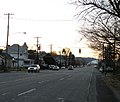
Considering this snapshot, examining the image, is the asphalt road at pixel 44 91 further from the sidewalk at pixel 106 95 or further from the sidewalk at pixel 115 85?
the sidewalk at pixel 115 85

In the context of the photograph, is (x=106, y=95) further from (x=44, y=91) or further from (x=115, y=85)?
(x=115, y=85)

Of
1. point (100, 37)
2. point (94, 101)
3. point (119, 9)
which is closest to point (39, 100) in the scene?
point (94, 101)

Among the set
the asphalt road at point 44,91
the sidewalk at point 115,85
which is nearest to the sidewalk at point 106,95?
the sidewalk at point 115,85

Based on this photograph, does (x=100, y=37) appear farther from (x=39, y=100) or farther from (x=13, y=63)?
(x=13, y=63)

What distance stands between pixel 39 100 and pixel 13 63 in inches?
4588

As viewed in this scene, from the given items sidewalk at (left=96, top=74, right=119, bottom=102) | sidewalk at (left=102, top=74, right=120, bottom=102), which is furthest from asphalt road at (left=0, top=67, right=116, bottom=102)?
sidewalk at (left=102, top=74, right=120, bottom=102)

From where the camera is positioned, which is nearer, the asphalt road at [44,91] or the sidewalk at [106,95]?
the asphalt road at [44,91]

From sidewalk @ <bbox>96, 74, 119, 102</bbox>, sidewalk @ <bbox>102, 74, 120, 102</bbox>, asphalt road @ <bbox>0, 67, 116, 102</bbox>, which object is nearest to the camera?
asphalt road @ <bbox>0, 67, 116, 102</bbox>

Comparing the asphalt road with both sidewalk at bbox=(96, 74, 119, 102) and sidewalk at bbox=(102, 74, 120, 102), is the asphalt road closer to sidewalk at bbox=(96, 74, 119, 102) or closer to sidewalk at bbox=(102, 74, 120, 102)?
sidewalk at bbox=(96, 74, 119, 102)

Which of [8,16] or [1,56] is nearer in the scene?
[8,16]

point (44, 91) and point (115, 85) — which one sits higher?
point (44, 91)

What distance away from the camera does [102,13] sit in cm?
2705

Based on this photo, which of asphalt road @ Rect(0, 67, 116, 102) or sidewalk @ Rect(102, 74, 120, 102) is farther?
sidewalk @ Rect(102, 74, 120, 102)

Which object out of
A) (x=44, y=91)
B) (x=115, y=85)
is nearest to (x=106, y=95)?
(x=44, y=91)
